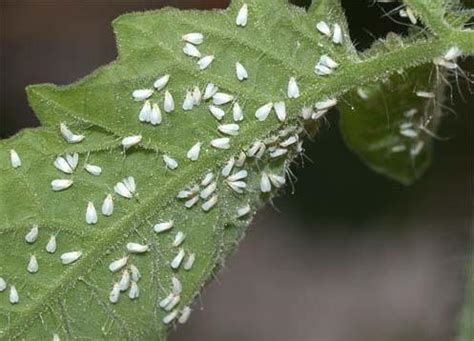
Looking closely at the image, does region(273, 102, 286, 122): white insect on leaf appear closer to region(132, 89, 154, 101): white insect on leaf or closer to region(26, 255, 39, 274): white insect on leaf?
region(132, 89, 154, 101): white insect on leaf

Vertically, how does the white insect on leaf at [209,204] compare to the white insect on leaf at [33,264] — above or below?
above

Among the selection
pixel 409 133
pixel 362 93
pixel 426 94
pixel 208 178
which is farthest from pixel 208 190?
pixel 409 133

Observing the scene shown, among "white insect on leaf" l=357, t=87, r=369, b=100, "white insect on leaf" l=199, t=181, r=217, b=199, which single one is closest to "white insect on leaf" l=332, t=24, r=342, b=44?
"white insect on leaf" l=357, t=87, r=369, b=100

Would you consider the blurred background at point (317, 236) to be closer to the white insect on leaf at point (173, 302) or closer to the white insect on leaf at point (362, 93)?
the white insect on leaf at point (362, 93)

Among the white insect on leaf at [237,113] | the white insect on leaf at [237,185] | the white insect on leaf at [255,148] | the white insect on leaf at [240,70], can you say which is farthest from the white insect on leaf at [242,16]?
the white insect on leaf at [237,185]

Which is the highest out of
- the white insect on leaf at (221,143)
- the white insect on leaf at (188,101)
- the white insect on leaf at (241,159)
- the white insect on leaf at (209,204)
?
the white insect on leaf at (188,101)
